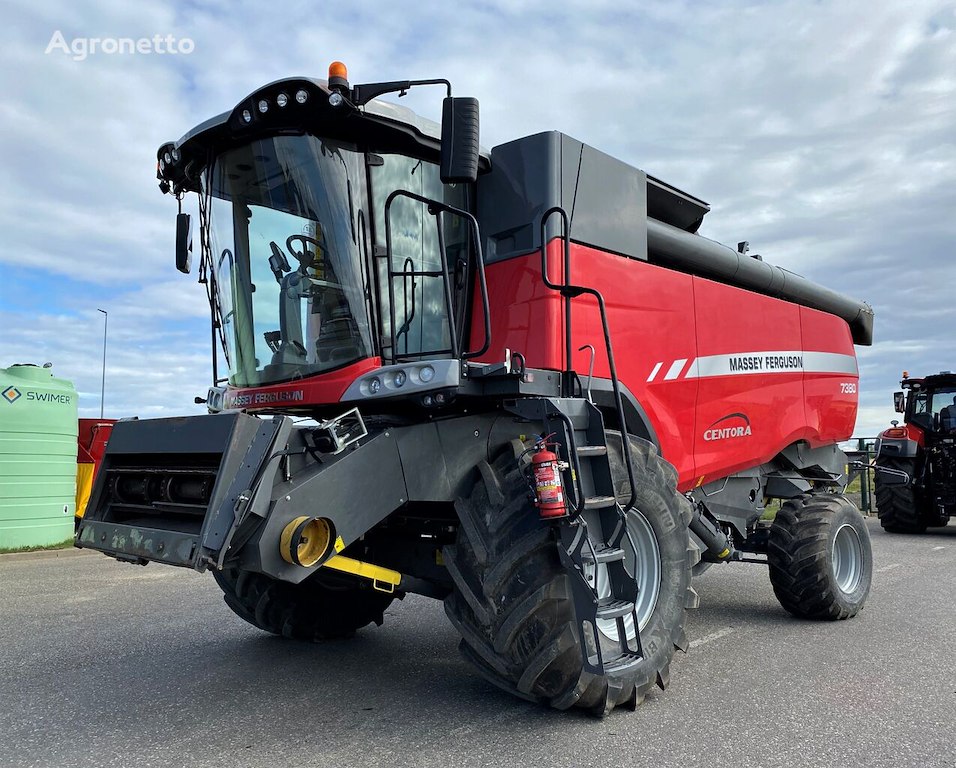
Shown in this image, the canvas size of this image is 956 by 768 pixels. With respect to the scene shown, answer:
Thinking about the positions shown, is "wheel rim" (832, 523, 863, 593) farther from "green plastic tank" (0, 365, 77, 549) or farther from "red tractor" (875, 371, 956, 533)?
"green plastic tank" (0, 365, 77, 549)

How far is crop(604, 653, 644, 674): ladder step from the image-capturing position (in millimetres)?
3639

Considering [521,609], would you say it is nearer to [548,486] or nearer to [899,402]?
[548,486]

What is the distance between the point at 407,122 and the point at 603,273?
1487mm

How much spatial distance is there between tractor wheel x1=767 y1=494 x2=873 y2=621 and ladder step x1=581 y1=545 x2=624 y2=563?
2.69 meters

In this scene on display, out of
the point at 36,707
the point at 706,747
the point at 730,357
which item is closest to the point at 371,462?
the point at 706,747

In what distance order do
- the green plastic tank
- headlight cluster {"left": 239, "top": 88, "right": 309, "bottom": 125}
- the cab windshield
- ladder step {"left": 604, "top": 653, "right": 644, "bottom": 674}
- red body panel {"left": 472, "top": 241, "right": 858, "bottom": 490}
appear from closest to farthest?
ladder step {"left": 604, "top": 653, "right": 644, "bottom": 674} → headlight cluster {"left": 239, "top": 88, "right": 309, "bottom": 125} → the cab windshield → red body panel {"left": 472, "top": 241, "right": 858, "bottom": 490} → the green plastic tank

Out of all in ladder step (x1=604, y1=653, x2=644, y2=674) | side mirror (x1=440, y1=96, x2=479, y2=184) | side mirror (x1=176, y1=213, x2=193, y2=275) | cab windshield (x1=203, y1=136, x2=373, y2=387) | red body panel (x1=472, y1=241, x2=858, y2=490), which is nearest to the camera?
side mirror (x1=440, y1=96, x2=479, y2=184)

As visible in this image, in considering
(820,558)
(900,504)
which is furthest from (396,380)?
(900,504)

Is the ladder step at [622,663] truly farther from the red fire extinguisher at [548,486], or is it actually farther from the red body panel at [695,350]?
the red body panel at [695,350]

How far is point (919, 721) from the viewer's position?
12.5 ft

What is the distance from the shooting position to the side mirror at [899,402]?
45.5 ft

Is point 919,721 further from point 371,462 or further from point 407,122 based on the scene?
point 407,122

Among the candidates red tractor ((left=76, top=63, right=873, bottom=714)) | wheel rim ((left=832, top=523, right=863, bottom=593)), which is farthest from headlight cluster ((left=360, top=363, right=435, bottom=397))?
wheel rim ((left=832, top=523, right=863, bottom=593))

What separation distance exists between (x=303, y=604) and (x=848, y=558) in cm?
433
